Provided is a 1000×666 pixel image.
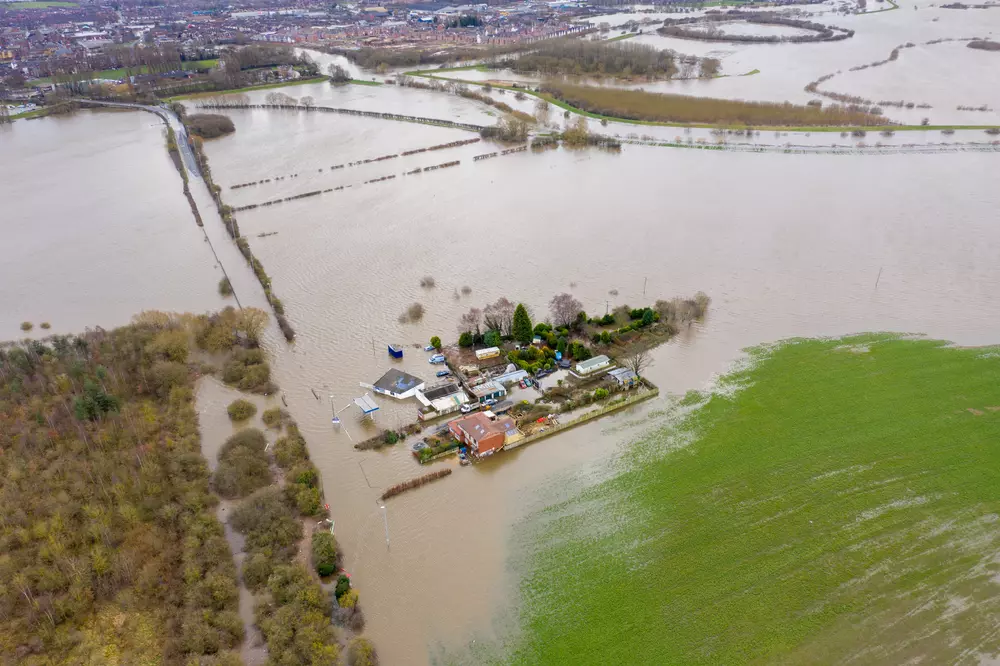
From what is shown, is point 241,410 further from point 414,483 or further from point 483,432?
point 483,432

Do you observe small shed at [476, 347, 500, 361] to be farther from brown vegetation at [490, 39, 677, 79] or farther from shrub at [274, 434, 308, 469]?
brown vegetation at [490, 39, 677, 79]

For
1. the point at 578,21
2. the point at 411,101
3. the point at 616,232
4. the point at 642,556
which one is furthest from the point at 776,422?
the point at 578,21

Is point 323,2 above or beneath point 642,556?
above

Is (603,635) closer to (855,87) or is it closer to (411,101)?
(411,101)

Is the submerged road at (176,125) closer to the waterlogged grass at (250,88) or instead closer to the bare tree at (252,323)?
the waterlogged grass at (250,88)

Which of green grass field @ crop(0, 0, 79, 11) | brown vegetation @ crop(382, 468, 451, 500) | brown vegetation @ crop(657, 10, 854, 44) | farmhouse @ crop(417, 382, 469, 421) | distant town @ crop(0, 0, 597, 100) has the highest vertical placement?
green grass field @ crop(0, 0, 79, 11)

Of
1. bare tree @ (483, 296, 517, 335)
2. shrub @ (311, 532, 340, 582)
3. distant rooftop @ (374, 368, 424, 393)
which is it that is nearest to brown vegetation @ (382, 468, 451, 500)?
shrub @ (311, 532, 340, 582)

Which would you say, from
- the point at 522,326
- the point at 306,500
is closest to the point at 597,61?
the point at 522,326

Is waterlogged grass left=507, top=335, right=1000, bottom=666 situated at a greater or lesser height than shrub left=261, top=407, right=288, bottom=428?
lesser
